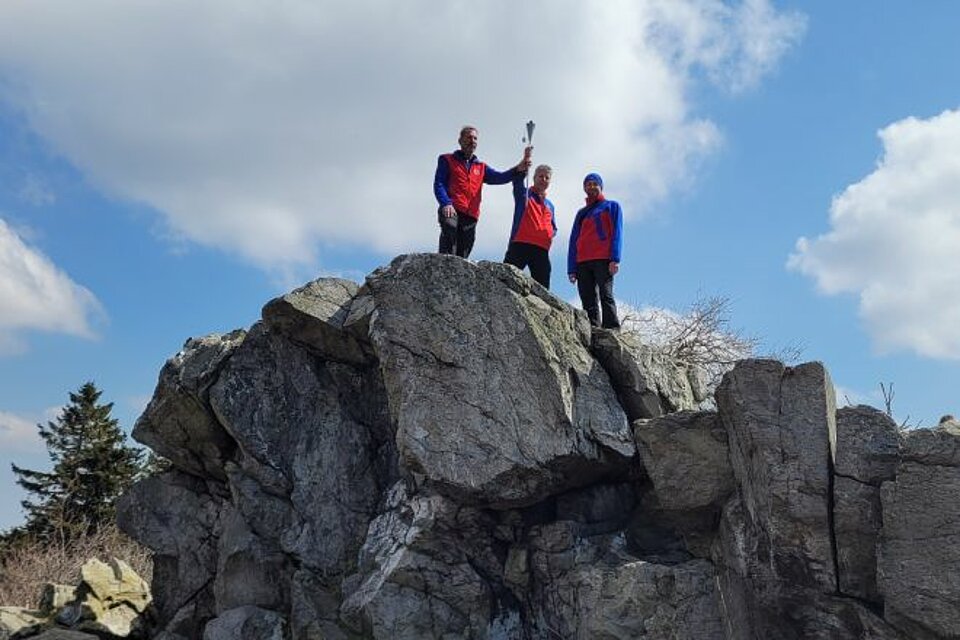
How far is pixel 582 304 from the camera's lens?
54.0ft

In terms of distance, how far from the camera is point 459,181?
1628 centimetres

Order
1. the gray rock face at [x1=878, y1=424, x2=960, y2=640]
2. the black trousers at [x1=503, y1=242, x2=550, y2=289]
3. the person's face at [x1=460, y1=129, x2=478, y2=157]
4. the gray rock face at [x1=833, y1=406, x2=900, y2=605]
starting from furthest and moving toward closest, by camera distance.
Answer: the black trousers at [x1=503, y1=242, x2=550, y2=289], the person's face at [x1=460, y1=129, x2=478, y2=157], the gray rock face at [x1=833, y1=406, x2=900, y2=605], the gray rock face at [x1=878, y1=424, x2=960, y2=640]

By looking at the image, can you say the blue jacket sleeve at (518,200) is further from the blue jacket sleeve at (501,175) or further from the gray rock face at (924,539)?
the gray rock face at (924,539)

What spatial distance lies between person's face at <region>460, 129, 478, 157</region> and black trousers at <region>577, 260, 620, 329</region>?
3118 millimetres

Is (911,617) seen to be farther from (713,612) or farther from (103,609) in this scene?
(103,609)

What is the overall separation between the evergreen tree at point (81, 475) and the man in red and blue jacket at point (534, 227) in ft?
103

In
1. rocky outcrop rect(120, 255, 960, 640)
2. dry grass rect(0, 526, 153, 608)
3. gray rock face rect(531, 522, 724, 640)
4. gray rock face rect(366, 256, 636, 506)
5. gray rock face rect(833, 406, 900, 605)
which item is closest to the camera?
gray rock face rect(833, 406, 900, 605)

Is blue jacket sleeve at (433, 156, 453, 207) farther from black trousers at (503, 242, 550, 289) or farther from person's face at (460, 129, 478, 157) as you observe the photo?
black trousers at (503, 242, 550, 289)

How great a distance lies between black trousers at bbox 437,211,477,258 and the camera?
15.9m

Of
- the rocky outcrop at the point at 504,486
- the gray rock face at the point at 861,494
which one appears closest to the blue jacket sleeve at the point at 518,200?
the rocky outcrop at the point at 504,486

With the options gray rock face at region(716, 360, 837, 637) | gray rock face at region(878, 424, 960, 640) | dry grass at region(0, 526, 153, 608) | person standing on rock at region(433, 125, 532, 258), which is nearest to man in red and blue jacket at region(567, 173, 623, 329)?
person standing on rock at region(433, 125, 532, 258)

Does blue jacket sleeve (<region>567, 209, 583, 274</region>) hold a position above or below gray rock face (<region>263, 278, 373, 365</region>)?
above

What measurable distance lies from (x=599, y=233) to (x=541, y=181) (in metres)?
1.64

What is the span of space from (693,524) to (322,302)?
798cm
